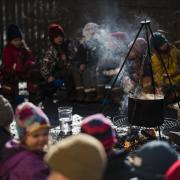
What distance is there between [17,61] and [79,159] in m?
6.45

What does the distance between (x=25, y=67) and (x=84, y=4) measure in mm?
2986

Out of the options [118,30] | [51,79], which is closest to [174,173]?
[51,79]

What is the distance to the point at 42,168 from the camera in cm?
374

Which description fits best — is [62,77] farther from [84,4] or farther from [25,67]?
[84,4]

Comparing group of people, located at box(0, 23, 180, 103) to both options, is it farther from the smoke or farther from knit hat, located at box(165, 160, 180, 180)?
knit hat, located at box(165, 160, 180, 180)

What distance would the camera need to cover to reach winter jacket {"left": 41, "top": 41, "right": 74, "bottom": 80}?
898 cm

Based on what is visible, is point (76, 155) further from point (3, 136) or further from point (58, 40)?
point (58, 40)

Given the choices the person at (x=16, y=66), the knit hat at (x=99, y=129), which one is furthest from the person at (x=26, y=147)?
the person at (x=16, y=66)

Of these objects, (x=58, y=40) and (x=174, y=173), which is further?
(x=58, y=40)

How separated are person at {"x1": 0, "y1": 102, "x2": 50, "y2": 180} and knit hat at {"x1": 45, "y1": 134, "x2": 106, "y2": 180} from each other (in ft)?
3.73

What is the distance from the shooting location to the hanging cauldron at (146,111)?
19.5 feet

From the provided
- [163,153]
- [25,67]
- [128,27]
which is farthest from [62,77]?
[163,153]

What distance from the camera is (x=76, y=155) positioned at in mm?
2578

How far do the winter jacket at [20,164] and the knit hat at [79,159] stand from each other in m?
1.08
